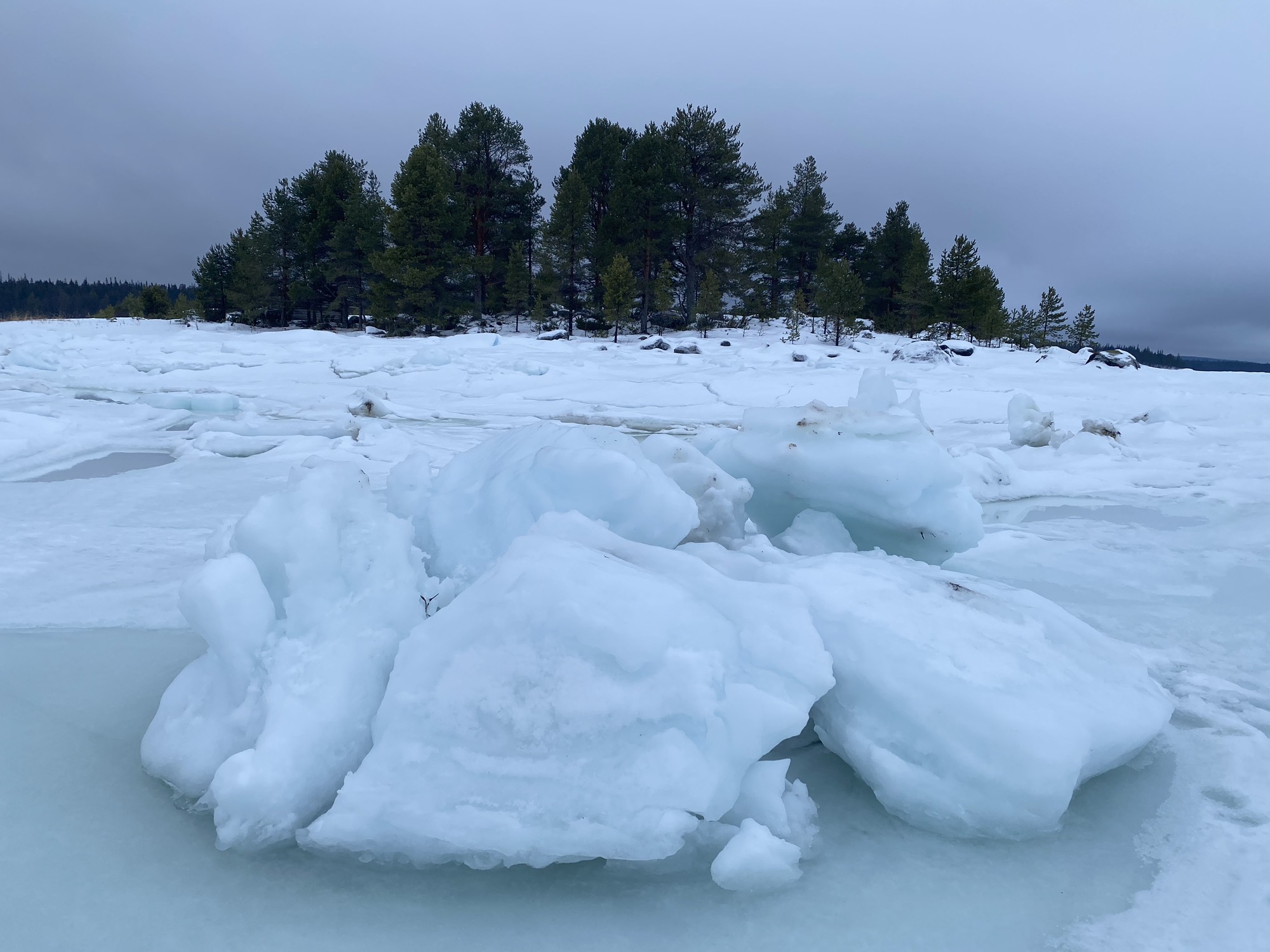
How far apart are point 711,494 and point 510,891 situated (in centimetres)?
164

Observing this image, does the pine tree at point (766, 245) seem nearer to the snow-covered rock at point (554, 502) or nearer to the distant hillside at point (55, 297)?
the snow-covered rock at point (554, 502)

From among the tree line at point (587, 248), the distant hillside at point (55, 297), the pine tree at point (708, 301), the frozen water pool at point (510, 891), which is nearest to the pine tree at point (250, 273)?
the tree line at point (587, 248)

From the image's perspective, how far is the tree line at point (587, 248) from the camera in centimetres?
2344

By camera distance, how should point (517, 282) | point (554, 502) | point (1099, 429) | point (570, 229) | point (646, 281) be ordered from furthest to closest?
point (517, 282), point (646, 281), point (570, 229), point (1099, 429), point (554, 502)

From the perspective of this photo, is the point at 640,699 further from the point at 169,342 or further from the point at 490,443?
the point at 169,342

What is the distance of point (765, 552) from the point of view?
8.48 ft

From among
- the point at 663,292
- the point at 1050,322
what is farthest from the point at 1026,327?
the point at 663,292

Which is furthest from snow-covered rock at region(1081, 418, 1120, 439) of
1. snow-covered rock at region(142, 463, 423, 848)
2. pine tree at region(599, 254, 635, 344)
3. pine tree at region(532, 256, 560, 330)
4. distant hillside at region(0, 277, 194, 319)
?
distant hillside at region(0, 277, 194, 319)

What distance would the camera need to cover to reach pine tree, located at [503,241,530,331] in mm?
24812

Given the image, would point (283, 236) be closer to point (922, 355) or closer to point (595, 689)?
point (922, 355)

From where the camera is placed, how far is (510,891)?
55.7 inches

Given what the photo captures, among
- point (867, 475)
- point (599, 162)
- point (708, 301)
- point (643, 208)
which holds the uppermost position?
point (599, 162)

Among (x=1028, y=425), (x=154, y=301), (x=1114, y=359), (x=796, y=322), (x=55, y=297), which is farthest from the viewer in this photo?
(x=55, y=297)

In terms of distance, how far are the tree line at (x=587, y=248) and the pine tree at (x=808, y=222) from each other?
2.7 inches
